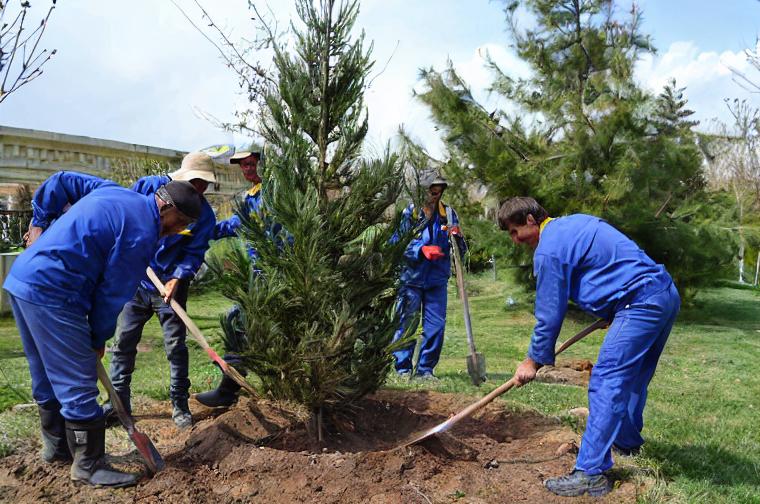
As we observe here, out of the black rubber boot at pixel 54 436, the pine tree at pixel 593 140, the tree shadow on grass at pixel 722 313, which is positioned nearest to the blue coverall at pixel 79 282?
the black rubber boot at pixel 54 436

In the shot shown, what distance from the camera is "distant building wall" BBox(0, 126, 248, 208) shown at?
11766mm

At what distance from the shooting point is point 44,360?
Answer: 11.8 ft

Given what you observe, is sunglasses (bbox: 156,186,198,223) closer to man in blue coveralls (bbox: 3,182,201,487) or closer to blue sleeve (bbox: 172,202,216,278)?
man in blue coveralls (bbox: 3,182,201,487)

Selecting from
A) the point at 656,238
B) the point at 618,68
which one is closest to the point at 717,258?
the point at 656,238

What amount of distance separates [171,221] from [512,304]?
451 inches

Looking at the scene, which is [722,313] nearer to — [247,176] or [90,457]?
[247,176]

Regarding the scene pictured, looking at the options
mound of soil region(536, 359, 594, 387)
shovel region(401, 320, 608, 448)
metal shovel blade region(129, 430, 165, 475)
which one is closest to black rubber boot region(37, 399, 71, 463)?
metal shovel blade region(129, 430, 165, 475)

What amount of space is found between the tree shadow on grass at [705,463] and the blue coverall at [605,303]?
77 cm

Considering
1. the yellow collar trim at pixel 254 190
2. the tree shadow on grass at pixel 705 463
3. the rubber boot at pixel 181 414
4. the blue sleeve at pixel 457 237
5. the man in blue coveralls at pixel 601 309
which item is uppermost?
the yellow collar trim at pixel 254 190

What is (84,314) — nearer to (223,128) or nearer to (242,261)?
(242,261)

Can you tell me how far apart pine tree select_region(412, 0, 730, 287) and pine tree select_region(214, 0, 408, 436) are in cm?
829

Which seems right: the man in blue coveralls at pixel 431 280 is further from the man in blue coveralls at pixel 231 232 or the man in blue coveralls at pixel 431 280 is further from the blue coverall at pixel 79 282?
the blue coverall at pixel 79 282

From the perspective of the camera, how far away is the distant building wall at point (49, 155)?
11766 mm

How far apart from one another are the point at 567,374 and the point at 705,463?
3.28 m
